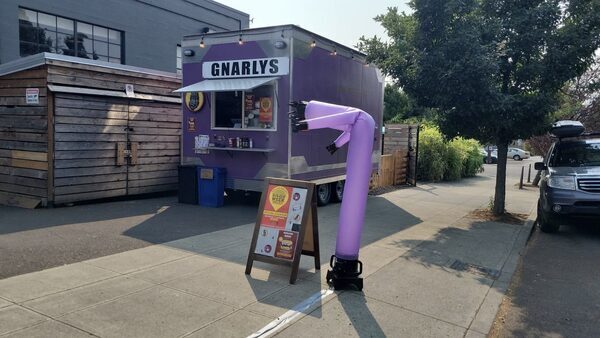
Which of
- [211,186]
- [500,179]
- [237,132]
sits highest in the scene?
[237,132]

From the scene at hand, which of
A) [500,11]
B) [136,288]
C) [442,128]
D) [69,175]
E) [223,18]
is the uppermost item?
[223,18]

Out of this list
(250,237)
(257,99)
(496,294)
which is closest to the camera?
(496,294)

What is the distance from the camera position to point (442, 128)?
394 inches

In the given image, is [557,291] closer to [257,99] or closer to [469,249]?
[469,249]

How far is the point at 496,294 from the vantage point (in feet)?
17.3

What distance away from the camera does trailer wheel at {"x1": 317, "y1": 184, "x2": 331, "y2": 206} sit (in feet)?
35.3

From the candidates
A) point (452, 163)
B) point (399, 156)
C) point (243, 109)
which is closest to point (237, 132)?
point (243, 109)

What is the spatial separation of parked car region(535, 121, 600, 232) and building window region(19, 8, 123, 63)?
15.1 metres

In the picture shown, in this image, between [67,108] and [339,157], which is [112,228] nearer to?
[67,108]

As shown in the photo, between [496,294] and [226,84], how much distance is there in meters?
6.55

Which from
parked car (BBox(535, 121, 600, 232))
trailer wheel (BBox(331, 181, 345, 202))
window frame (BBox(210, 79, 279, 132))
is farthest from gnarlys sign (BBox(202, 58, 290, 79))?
parked car (BBox(535, 121, 600, 232))

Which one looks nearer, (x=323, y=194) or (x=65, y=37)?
(x=323, y=194)

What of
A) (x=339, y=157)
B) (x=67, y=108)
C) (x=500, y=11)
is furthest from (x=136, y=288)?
(x=500, y=11)

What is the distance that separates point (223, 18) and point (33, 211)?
16239 millimetres
